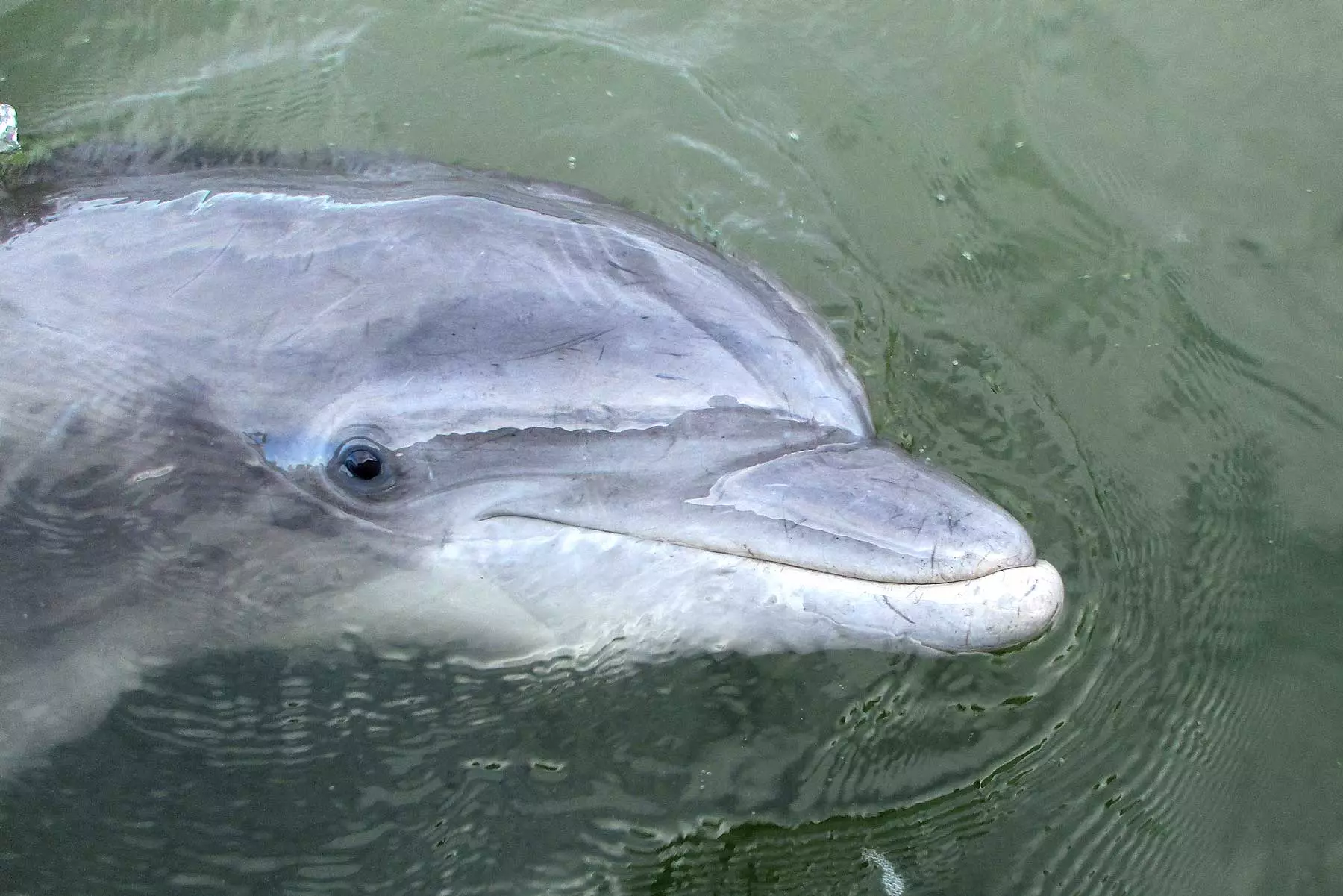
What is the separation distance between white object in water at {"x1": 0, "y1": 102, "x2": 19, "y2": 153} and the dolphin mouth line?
372 cm

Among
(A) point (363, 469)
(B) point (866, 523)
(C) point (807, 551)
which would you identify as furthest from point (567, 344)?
(B) point (866, 523)

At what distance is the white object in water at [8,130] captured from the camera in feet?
20.9

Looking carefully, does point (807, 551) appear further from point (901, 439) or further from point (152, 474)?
point (152, 474)

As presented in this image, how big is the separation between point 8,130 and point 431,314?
3.54 m

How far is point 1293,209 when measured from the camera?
22.9 feet

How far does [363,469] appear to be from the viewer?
15.1 ft

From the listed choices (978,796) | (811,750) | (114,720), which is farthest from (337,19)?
(978,796)

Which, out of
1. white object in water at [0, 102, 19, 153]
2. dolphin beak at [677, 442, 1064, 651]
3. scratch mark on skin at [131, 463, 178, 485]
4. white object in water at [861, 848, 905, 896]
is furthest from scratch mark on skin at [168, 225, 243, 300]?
white object in water at [861, 848, 905, 896]

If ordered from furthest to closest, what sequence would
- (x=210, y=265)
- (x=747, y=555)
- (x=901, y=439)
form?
(x=901, y=439) < (x=210, y=265) < (x=747, y=555)

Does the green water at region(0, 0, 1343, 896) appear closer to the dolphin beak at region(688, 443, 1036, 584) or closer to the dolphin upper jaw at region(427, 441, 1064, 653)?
the dolphin upper jaw at region(427, 441, 1064, 653)

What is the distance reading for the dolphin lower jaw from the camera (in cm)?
439

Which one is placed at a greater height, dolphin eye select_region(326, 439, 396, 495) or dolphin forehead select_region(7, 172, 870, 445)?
dolphin forehead select_region(7, 172, 870, 445)

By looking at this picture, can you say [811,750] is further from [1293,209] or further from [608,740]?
[1293,209]

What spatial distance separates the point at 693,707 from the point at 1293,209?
4.66 metres
